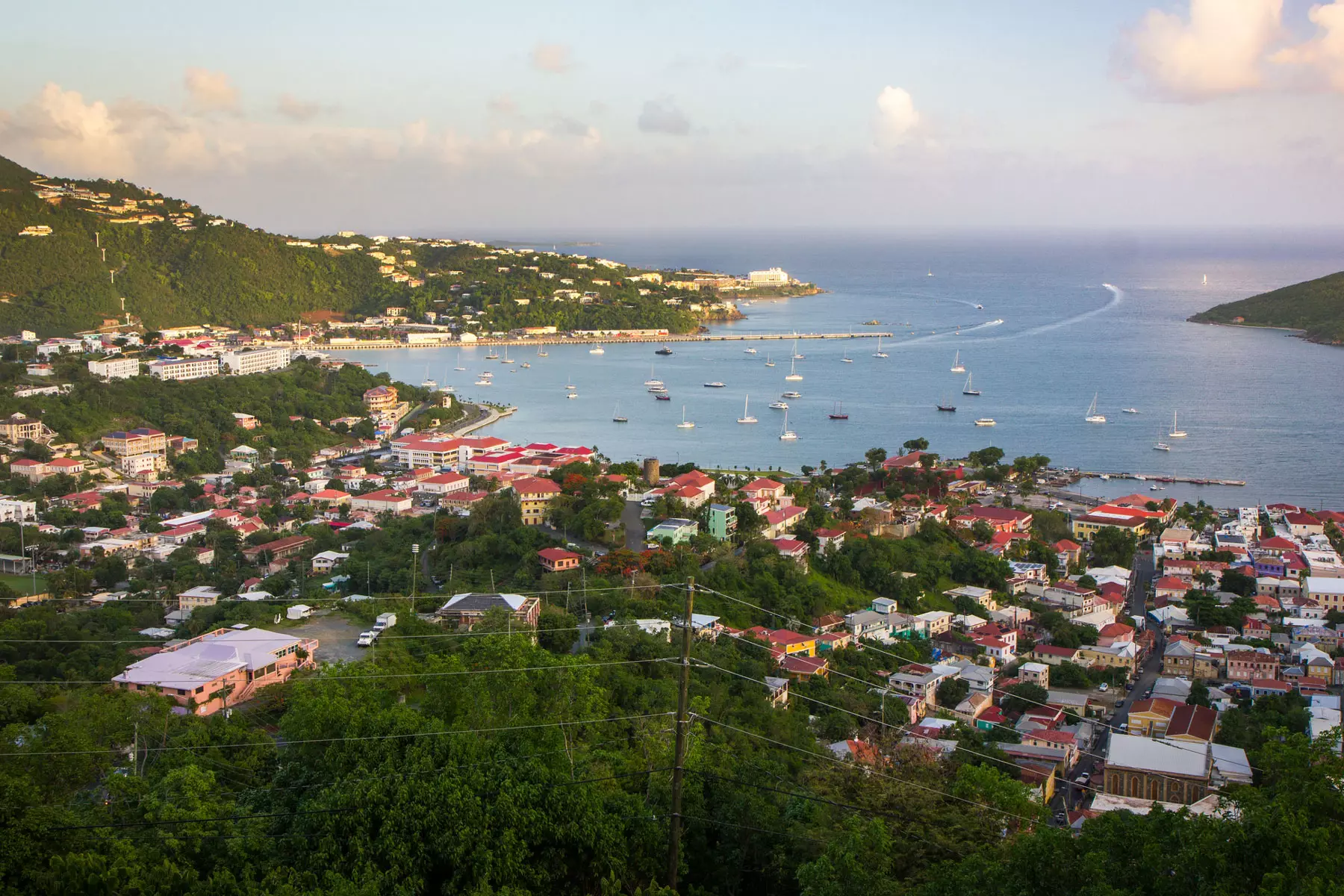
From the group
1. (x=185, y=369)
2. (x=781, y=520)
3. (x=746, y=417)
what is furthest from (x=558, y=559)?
(x=185, y=369)

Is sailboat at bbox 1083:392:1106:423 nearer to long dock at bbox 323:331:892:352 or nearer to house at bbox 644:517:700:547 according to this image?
long dock at bbox 323:331:892:352

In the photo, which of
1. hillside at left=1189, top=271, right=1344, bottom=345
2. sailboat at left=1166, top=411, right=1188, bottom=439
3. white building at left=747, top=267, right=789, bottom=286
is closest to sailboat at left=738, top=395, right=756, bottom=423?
sailboat at left=1166, top=411, right=1188, bottom=439

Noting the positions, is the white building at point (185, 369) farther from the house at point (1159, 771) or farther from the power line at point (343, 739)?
the house at point (1159, 771)

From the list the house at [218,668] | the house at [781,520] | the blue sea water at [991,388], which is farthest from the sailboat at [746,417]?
the house at [218,668]

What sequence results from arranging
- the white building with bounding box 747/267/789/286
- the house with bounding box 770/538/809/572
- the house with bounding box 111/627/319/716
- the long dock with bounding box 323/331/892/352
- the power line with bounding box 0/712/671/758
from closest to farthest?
the power line with bounding box 0/712/671/758 → the house with bounding box 111/627/319/716 → the house with bounding box 770/538/809/572 → the long dock with bounding box 323/331/892/352 → the white building with bounding box 747/267/789/286

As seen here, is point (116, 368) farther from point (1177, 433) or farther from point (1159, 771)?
point (1159, 771)

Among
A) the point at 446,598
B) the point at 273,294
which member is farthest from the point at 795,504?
the point at 273,294
